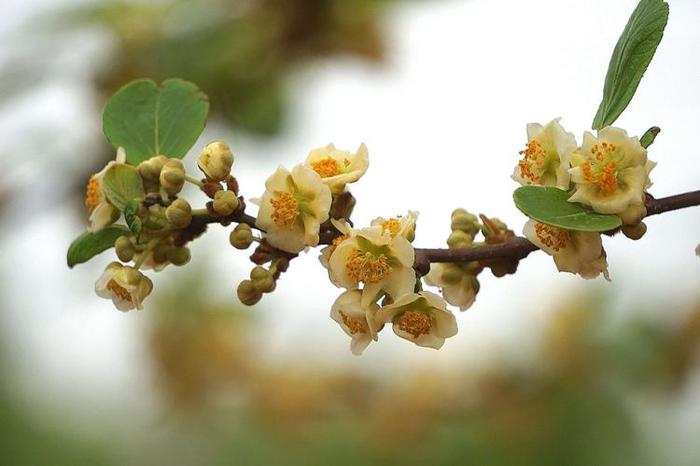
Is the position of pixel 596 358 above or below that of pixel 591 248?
above

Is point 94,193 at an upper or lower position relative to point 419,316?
upper

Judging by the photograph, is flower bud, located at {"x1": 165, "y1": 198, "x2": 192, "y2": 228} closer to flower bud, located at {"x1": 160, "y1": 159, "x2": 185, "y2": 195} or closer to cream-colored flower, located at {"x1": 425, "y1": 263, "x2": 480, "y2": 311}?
flower bud, located at {"x1": 160, "y1": 159, "x2": 185, "y2": 195}

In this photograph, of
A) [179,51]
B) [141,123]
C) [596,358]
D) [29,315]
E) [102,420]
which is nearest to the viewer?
[141,123]

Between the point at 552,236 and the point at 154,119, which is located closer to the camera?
the point at 552,236

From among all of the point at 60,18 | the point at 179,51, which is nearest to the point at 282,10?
the point at 179,51

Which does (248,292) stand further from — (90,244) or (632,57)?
(632,57)

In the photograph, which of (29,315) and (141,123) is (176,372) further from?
(141,123)

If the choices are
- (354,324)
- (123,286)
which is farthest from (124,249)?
(354,324)
